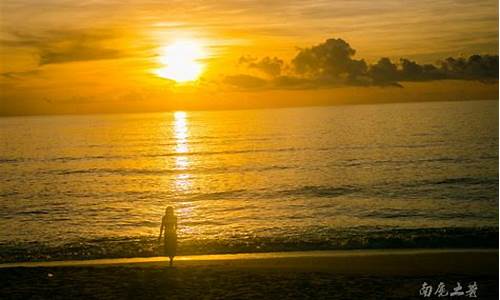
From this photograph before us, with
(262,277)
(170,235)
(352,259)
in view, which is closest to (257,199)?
(352,259)

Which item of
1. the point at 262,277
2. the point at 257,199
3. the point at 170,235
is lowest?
the point at 257,199

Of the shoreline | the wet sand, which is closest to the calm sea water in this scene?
the shoreline

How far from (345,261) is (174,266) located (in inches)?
211

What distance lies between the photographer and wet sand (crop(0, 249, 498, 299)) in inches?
567

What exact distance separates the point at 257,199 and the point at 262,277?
2530 centimetres

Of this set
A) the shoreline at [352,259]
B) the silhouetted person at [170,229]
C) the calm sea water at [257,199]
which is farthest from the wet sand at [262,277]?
the calm sea water at [257,199]

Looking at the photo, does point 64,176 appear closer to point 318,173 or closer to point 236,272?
point 318,173

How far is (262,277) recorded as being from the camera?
15891mm

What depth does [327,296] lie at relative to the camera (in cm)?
1403

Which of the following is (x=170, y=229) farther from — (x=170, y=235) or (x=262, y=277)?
(x=262, y=277)

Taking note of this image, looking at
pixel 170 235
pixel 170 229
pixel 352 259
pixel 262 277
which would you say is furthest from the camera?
pixel 352 259

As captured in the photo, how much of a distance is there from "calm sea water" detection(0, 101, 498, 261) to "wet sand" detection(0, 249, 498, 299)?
4.03m

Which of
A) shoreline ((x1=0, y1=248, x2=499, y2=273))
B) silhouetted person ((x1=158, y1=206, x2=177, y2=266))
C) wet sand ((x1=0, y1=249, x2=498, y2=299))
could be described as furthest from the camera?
silhouetted person ((x1=158, y1=206, x2=177, y2=266))

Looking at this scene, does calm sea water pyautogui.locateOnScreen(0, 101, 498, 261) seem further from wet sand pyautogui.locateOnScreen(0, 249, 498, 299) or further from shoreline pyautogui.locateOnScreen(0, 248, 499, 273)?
wet sand pyautogui.locateOnScreen(0, 249, 498, 299)
